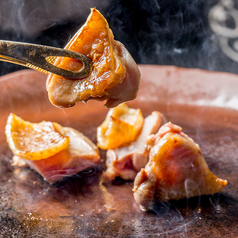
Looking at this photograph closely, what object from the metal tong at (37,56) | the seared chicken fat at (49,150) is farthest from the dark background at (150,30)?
the metal tong at (37,56)

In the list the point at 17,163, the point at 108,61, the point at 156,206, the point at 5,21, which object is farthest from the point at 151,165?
the point at 5,21

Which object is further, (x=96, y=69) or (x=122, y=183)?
(x=122, y=183)

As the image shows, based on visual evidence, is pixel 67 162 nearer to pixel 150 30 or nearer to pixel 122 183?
pixel 122 183

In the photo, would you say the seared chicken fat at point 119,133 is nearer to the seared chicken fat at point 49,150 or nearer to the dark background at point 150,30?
the seared chicken fat at point 49,150

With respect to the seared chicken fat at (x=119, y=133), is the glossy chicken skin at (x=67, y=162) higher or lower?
lower

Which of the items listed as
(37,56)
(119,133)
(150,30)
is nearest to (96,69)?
(37,56)

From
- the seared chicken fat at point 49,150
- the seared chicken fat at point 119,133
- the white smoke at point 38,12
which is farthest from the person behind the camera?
the white smoke at point 38,12
